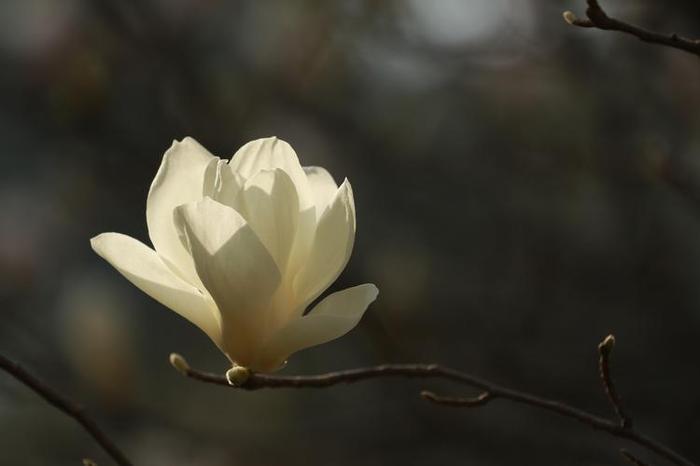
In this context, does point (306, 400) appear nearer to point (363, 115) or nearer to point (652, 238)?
point (363, 115)

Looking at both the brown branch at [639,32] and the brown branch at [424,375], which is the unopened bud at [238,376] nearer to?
the brown branch at [424,375]

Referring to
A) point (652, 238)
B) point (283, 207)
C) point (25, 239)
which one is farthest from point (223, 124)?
point (283, 207)

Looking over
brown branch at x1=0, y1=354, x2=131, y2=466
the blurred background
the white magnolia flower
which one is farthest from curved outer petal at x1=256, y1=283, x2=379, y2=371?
the blurred background

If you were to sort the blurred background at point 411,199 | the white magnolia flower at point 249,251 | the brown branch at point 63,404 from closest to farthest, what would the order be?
the brown branch at point 63,404 → the white magnolia flower at point 249,251 → the blurred background at point 411,199

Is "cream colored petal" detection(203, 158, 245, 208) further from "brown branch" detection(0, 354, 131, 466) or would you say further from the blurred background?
the blurred background

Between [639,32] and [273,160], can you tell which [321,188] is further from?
[639,32]

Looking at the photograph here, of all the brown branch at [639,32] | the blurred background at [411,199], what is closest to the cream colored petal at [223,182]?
the brown branch at [639,32]
